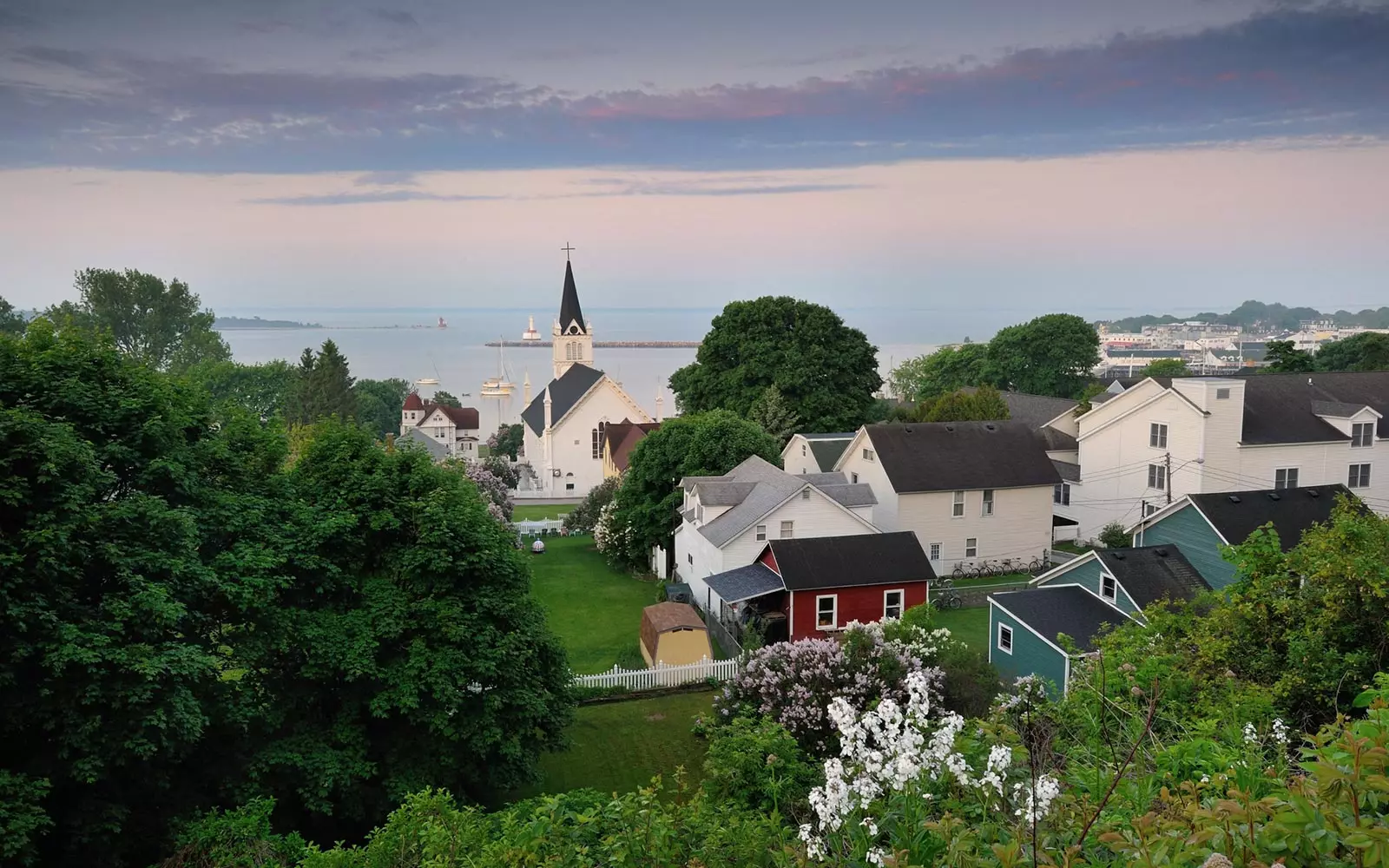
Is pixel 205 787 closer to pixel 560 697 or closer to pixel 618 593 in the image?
pixel 560 697

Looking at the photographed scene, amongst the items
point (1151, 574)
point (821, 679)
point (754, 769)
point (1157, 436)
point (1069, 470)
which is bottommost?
point (821, 679)

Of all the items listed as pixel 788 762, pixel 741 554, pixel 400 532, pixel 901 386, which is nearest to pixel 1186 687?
pixel 788 762

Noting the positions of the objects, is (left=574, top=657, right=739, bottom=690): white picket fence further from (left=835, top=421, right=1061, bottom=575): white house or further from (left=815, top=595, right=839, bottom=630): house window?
(left=835, top=421, right=1061, bottom=575): white house

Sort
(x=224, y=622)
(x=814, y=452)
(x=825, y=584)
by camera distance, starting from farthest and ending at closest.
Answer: (x=814, y=452)
(x=825, y=584)
(x=224, y=622)

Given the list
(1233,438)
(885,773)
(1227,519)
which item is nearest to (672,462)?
(1227,519)

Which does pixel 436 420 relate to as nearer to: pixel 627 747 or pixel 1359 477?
pixel 627 747

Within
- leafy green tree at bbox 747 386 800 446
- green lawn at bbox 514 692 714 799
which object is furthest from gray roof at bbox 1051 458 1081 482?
green lawn at bbox 514 692 714 799
